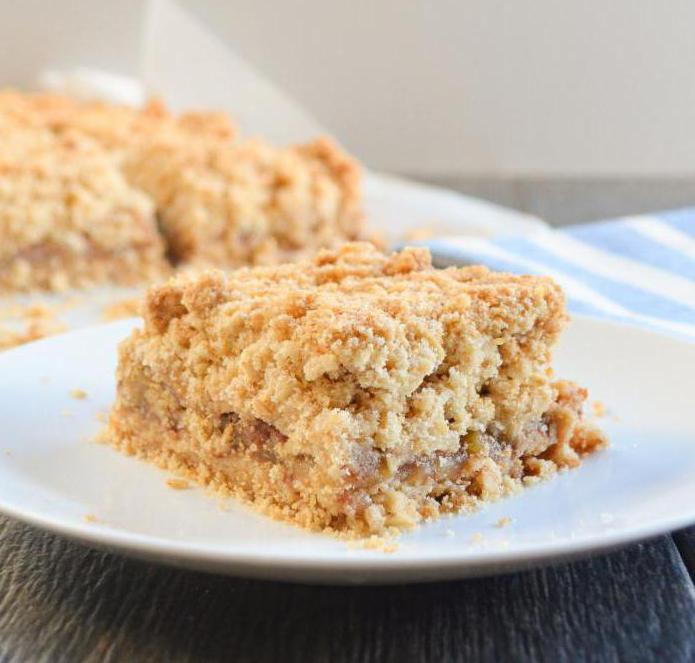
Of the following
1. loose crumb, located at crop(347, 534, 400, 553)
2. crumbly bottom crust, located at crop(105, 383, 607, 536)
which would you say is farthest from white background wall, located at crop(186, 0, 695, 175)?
loose crumb, located at crop(347, 534, 400, 553)

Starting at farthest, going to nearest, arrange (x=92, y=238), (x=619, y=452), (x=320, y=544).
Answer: (x=92, y=238)
(x=619, y=452)
(x=320, y=544)

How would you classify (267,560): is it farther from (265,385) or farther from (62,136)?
(62,136)

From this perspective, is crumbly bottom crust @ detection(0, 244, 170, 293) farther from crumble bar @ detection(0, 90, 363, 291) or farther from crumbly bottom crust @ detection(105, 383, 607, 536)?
crumbly bottom crust @ detection(105, 383, 607, 536)

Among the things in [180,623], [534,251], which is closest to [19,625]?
[180,623]

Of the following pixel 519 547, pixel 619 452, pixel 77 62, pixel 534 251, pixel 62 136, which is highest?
pixel 519 547

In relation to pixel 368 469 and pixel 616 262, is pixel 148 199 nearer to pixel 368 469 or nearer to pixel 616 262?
pixel 616 262

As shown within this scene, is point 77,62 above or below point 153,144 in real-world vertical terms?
below

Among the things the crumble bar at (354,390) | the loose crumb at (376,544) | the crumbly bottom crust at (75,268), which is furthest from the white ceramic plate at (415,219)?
the loose crumb at (376,544)
